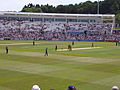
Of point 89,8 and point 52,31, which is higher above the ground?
point 89,8

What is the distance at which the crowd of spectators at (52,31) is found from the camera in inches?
3665

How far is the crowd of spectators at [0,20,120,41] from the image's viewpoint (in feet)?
305

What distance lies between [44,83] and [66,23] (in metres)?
90.2

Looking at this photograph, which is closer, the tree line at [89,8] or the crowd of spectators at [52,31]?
the crowd of spectators at [52,31]

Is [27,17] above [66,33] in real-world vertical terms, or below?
above

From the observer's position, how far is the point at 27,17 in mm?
106188

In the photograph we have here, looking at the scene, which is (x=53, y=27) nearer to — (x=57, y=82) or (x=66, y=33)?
(x=66, y=33)

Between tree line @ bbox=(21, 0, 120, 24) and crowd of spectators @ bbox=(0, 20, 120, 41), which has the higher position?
tree line @ bbox=(21, 0, 120, 24)

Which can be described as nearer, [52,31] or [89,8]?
[52,31]

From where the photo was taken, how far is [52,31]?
4060 inches

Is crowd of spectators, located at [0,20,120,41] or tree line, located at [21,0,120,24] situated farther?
tree line, located at [21,0,120,24]

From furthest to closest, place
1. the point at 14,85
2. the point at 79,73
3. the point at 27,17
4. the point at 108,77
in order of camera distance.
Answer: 1. the point at 27,17
2. the point at 79,73
3. the point at 108,77
4. the point at 14,85

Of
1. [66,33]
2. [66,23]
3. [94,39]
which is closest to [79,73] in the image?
[94,39]

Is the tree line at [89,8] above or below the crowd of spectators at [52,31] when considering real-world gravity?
above
